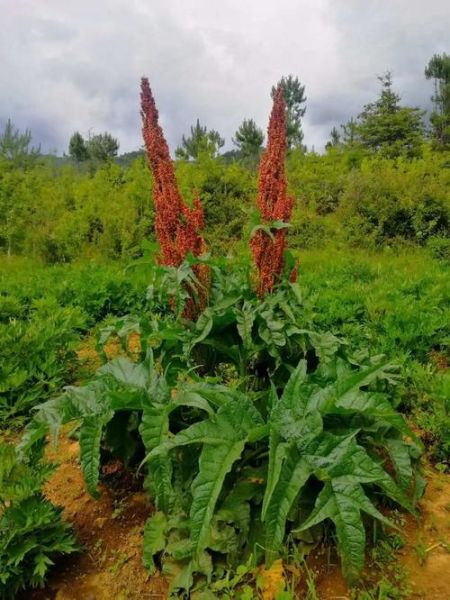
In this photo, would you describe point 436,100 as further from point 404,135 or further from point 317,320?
point 317,320

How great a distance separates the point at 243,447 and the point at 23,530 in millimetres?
789

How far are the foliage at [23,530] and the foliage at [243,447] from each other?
0.31ft

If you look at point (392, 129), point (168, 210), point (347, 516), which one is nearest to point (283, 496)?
point (347, 516)

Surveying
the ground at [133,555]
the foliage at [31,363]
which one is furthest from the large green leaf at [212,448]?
the foliage at [31,363]

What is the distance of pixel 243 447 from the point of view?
153 cm

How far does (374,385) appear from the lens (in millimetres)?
2213

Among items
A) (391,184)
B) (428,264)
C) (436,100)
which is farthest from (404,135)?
(428,264)

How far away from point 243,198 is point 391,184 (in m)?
4.05

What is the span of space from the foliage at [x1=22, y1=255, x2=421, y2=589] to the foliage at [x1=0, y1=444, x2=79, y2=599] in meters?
0.09

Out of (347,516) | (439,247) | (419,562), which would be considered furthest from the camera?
→ (439,247)

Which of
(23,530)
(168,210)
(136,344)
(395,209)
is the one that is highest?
(168,210)

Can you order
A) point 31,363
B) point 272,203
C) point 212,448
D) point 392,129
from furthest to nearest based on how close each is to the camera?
point 392,129
point 31,363
point 272,203
point 212,448

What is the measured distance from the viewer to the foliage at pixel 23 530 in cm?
153

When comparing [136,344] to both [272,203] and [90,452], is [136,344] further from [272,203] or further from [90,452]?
[90,452]
